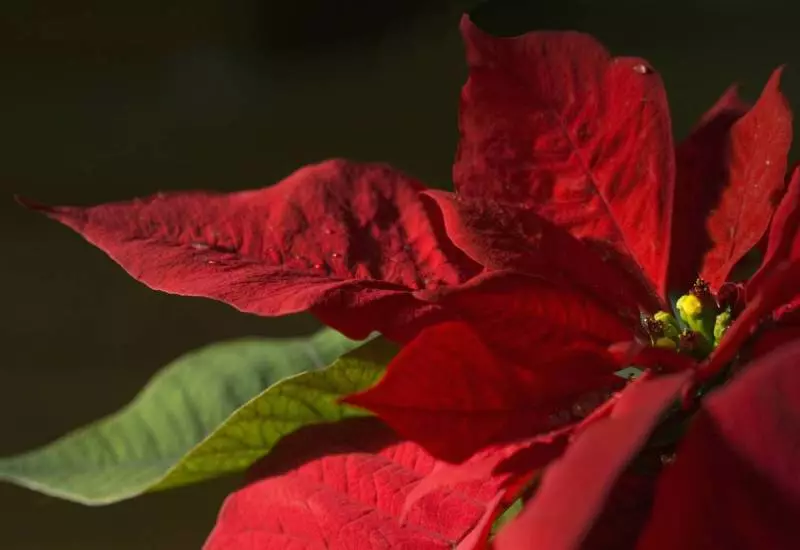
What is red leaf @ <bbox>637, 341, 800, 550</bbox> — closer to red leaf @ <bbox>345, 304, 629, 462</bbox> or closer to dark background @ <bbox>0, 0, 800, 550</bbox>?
red leaf @ <bbox>345, 304, 629, 462</bbox>

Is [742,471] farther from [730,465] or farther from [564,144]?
[564,144]

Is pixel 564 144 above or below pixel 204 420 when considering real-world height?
above

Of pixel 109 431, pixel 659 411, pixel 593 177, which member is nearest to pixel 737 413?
pixel 659 411

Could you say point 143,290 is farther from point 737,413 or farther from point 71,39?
point 737,413

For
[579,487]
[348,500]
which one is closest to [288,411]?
[348,500]

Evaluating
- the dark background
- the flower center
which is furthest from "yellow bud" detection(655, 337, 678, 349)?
the dark background

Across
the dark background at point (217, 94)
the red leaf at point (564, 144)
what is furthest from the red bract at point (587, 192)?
the dark background at point (217, 94)
